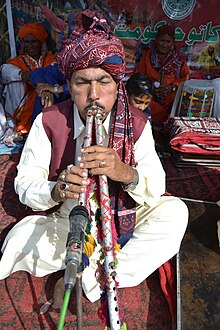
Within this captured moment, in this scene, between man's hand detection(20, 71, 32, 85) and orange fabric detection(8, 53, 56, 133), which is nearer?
man's hand detection(20, 71, 32, 85)

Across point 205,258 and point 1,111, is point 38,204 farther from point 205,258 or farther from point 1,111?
point 1,111

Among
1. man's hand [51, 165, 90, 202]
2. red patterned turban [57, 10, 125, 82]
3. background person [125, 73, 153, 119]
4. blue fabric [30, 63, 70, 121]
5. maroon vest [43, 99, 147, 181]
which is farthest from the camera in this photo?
background person [125, 73, 153, 119]

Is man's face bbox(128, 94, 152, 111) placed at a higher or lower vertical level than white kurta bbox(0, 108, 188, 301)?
higher

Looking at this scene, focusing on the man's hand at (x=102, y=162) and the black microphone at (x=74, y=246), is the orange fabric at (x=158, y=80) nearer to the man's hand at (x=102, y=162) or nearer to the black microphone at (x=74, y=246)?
the man's hand at (x=102, y=162)

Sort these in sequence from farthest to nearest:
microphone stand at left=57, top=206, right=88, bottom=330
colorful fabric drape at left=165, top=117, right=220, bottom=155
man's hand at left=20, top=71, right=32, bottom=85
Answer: man's hand at left=20, top=71, right=32, bottom=85 → colorful fabric drape at left=165, top=117, right=220, bottom=155 → microphone stand at left=57, top=206, right=88, bottom=330

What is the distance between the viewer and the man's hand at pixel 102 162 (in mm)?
1438

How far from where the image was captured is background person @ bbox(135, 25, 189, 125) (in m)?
4.02

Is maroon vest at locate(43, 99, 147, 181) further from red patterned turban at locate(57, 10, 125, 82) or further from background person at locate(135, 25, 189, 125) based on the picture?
background person at locate(135, 25, 189, 125)

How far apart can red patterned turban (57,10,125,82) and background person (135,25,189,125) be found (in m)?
2.35

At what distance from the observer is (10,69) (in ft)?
12.8

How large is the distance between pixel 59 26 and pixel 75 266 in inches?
149

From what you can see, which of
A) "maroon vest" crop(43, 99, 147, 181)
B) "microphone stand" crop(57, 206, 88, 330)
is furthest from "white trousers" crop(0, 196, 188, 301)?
"microphone stand" crop(57, 206, 88, 330)

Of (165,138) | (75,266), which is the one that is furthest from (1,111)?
(75,266)

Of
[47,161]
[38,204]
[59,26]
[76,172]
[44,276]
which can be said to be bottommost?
[44,276]
